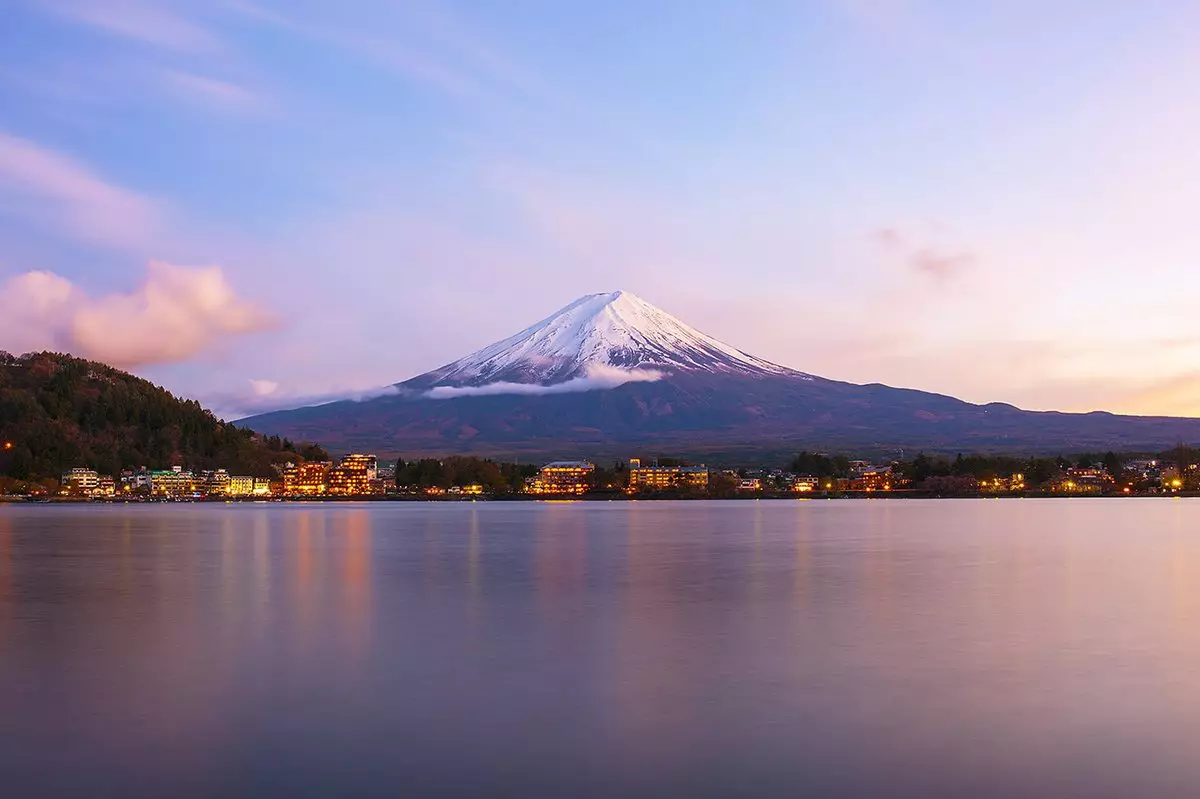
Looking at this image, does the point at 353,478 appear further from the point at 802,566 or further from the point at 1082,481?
the point at 802,566

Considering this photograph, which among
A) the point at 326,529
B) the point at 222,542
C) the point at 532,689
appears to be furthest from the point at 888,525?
the point at 532,689

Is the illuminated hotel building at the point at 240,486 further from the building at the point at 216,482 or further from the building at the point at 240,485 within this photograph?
the building at the point at 216,482

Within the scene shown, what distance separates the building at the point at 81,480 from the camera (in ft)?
477

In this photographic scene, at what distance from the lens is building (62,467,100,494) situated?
14525 cm

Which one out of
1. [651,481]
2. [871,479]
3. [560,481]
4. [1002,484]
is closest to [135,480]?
[560,481]

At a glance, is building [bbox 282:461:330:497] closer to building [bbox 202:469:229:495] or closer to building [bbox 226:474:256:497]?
building [bbox 226:474:256:497]

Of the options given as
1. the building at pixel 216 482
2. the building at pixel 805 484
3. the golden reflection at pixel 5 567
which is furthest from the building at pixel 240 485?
the golden reflection at pixel 5 567

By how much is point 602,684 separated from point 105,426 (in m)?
167

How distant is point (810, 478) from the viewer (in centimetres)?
15912

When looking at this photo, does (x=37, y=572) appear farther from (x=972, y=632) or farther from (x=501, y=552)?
(x=972, y=632)

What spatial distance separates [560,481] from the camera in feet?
537

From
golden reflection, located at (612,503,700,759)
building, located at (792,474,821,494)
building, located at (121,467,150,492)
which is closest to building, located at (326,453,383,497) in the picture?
building, located at (121,467,150,492)

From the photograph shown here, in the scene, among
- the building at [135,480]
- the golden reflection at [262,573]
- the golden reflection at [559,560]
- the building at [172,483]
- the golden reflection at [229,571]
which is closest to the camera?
the golden reflection at [262,573]

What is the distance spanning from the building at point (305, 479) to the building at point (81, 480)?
88.7 ft
